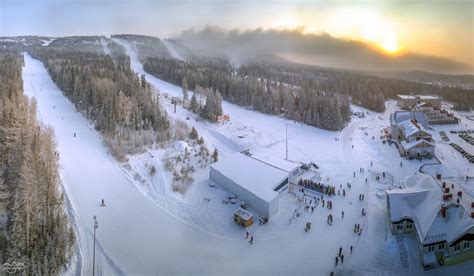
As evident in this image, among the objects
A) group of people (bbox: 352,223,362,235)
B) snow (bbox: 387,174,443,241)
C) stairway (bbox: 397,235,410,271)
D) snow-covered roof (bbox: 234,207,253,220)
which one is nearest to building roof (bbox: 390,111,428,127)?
snow (bbox: 387,174,443,241)

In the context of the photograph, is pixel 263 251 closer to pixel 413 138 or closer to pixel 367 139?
pixel 413 138

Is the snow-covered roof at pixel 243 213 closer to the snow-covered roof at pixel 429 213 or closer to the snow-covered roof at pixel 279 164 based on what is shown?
the snow-covered roof at pixel 279 164

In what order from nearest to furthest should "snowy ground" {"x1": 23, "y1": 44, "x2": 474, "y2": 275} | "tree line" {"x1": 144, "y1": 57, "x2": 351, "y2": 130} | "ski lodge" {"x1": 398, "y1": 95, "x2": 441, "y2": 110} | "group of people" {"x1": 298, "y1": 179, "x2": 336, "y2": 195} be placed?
"snowy ground" {"x1": 23, "y1": 44, "x2": 474, "y2": 275}
"group of people" {"x1": 298, "y1": 179, "x2": 336, "y2": 195}
"tree line" {"x1": 144, "y1": 57, "x2": 351, "y2": 130}
"ski lodge" {"x1": 398, "y1": 95, "x2": 441, "y2": 110}

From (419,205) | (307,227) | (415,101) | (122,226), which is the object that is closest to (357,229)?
Result: (307,227)

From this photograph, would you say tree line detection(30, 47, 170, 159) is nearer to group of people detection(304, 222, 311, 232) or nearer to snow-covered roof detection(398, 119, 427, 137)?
group of people detection(304, 222, 311, 232)

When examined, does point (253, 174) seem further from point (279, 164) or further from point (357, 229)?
point (357, 229)

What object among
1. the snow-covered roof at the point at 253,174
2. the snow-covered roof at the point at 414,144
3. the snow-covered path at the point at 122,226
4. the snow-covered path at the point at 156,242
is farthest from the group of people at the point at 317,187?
the snow-covered roof at the point at 414,144

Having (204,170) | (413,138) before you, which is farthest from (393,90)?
(204,170)
